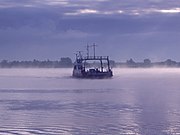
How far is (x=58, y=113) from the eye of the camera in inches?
1148

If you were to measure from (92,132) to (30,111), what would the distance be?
9281 mm

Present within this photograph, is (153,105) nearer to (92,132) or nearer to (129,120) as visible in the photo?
(129,120)

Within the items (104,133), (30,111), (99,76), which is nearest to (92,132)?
(104,133)

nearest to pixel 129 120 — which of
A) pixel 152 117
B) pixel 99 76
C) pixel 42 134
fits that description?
pixel 152 117

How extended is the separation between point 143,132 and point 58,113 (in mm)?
8141

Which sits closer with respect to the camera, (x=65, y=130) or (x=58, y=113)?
(x=65, y=130)

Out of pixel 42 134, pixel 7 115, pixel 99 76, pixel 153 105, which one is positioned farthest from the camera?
pixel 99 76

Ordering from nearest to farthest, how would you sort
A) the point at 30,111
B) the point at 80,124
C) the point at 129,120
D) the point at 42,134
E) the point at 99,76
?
1. the point at 42,134
2. the point at 80,124
3. the point at 129,120
4. the point at 30,111
5. the point at 99,76

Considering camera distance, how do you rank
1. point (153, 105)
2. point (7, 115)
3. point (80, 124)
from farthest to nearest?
point (153, 105) < point (7, 115) < point (80, 124)

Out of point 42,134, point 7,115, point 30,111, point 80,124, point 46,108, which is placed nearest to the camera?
point 42,134

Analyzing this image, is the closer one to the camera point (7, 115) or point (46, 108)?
point (7, 115)

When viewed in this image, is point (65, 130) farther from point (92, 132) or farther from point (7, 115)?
point (7, 115)

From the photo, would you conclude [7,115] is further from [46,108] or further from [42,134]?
[42,134]

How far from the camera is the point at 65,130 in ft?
73.2
